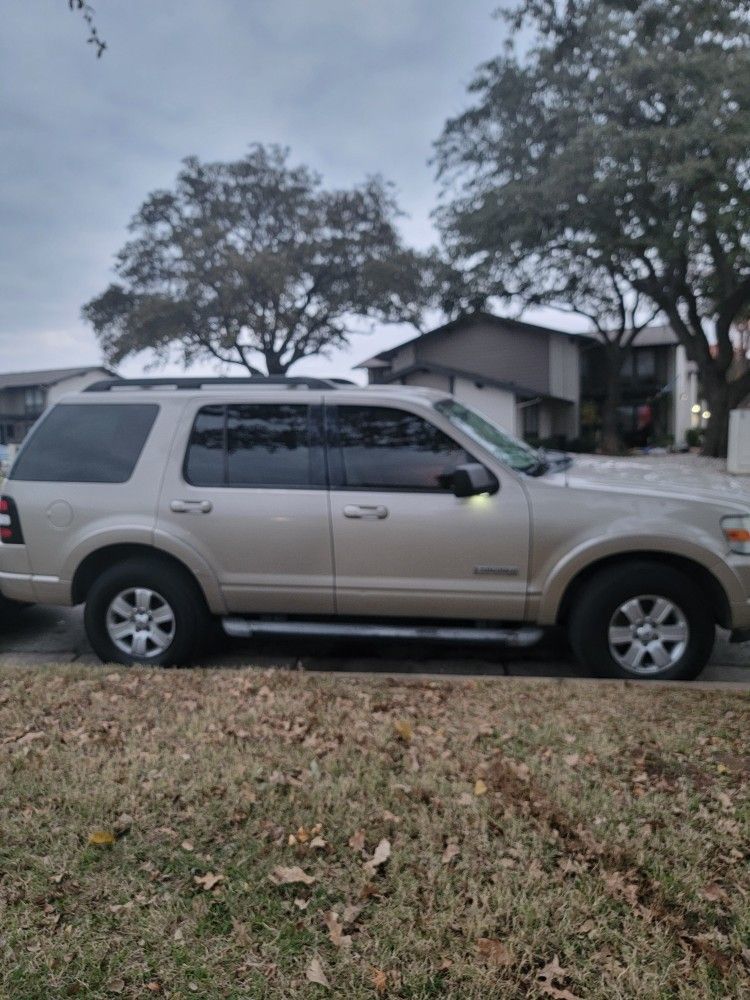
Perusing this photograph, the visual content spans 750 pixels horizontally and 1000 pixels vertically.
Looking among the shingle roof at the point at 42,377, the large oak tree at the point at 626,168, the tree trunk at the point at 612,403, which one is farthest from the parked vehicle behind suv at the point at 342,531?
the shingle roof at the point at 42,377

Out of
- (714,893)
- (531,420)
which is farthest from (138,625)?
(531,420)

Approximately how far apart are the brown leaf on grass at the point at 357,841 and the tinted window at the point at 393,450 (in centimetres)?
243

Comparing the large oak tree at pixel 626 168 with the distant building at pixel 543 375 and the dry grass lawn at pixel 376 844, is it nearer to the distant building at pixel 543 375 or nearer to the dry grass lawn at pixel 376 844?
the distant building at pixel 543 375

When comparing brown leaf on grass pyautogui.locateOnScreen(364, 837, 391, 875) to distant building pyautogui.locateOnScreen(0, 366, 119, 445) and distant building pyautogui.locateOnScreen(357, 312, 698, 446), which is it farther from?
distant building pyautogui.locateOnScreen(0, 366, 119, 445)

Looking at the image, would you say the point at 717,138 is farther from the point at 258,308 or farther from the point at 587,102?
the point at 258,308

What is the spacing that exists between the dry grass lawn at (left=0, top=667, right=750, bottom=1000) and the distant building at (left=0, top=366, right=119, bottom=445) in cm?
5048

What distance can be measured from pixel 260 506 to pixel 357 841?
258 centimetres

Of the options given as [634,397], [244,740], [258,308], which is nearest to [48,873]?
[244,740]

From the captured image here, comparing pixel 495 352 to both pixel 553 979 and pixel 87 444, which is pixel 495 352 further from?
pixel 553 979

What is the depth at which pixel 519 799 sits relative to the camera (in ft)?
10.3

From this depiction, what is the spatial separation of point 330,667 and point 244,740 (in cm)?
158

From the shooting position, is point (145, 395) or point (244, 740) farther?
point (145, 395)

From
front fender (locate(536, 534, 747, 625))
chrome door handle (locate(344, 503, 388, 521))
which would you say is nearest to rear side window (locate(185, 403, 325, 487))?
chrome door handle (locate(344, 503, 388, 521))

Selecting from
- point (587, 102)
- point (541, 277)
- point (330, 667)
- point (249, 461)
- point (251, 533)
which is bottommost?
point (330, 667)
